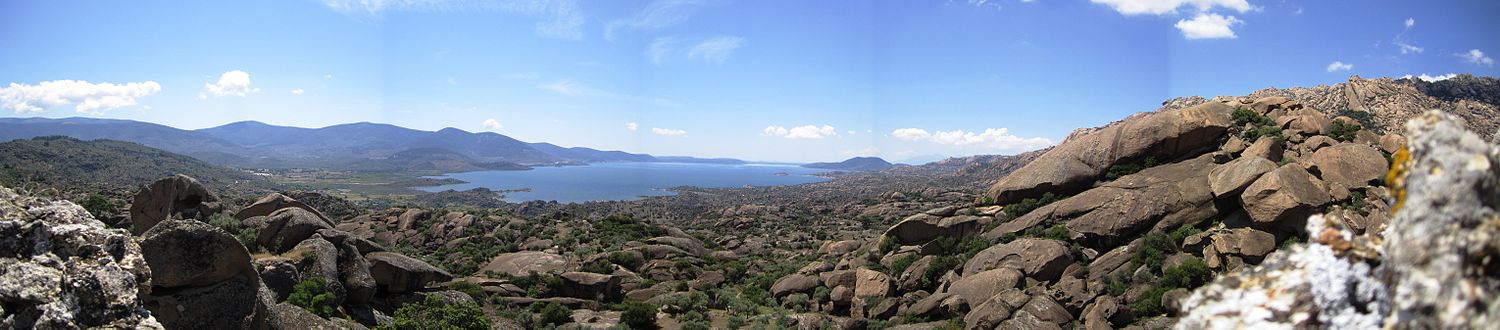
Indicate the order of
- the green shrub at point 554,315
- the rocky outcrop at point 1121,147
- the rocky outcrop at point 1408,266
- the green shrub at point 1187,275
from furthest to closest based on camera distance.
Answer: the rocky outcrop at point 1121,147
the green shrub at point 554,315
the green shrub at point 1187,275
the rocky outcrop at point 1408,266

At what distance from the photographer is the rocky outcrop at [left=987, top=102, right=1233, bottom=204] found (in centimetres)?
2656

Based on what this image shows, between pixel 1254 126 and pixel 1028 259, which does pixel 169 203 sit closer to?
pixel 1028 259

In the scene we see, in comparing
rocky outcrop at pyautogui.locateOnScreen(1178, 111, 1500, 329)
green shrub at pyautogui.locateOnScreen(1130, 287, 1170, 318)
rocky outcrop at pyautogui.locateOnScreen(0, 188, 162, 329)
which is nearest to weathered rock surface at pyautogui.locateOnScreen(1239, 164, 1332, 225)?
green shrub at pyautogui.locateOnScreen(1130, 287, 1170, 318)

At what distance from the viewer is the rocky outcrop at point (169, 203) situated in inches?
1078

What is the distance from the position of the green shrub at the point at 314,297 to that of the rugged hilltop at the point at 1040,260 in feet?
0.25

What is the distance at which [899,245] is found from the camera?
30578mm

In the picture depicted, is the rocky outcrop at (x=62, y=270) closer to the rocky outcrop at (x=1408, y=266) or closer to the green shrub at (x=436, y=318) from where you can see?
the rocky outcrop at (x=1408, y=266)

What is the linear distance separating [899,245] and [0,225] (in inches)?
1151

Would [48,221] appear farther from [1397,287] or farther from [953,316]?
[953,316]

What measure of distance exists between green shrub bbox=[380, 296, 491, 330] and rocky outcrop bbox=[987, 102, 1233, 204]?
2512 centimetres

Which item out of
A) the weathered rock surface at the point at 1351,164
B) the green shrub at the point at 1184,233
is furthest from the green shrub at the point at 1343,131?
the green shrub at the point at 1184,233

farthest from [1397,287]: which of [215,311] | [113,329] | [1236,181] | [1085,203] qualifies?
[1085,203]

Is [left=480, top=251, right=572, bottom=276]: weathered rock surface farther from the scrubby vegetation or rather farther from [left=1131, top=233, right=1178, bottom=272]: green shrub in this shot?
the scrubby vegetation

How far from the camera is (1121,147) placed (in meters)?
27.8
